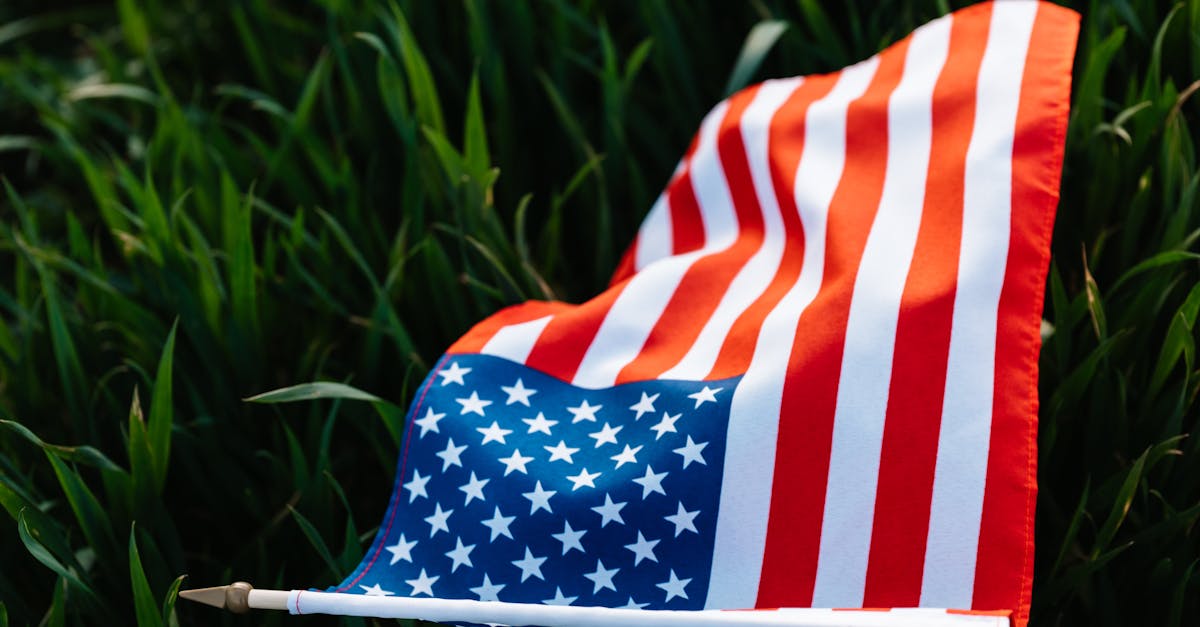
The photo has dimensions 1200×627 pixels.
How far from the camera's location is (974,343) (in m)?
1.12

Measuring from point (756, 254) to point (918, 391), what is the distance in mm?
320

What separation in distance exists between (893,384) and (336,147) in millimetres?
1054

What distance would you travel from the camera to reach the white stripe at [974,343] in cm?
104

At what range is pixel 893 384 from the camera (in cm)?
111

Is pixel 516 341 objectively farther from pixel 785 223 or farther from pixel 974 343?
pixel 974 343

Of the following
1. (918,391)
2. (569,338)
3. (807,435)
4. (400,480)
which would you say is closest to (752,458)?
(807,435)

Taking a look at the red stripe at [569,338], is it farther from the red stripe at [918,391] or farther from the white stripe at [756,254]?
the red stripe at [918,391]

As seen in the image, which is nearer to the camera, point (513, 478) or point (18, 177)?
point (513, 478)

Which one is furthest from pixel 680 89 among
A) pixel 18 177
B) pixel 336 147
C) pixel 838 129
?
pixel 18 177

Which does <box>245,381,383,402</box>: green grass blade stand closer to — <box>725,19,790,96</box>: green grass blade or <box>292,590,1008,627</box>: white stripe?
<box>292,590,1008,627</box>: white stripe

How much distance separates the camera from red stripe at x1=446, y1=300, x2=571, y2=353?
130 cm

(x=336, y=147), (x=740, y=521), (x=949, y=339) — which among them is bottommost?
(x=740, y=521)

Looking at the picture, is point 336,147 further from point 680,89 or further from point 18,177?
point 18,177

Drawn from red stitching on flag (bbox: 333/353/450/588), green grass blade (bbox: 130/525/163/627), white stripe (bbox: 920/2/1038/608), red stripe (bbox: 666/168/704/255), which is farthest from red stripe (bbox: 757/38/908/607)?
green grass blade (bbox: 130/525/163/627)
